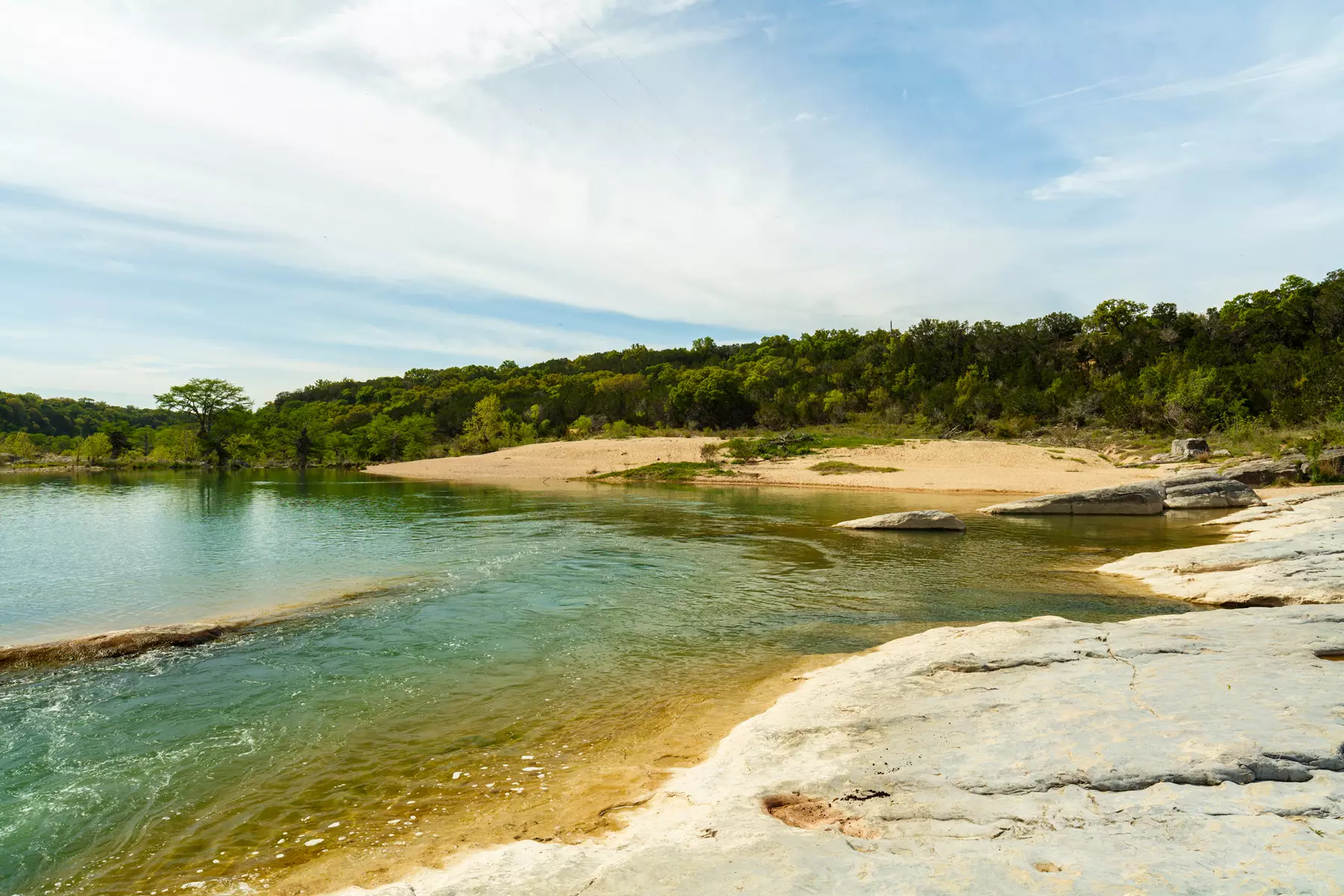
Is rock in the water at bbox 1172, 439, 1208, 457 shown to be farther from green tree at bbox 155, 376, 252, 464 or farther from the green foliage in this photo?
green tree at bbox 155, 376, 252, 464

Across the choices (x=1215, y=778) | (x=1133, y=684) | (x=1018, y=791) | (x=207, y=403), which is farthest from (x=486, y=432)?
(x=1215, y=778)

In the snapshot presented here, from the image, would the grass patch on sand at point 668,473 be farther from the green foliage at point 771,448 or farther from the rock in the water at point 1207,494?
the rock in the water at point 1207,494

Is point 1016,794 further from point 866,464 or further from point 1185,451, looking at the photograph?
point 866,464

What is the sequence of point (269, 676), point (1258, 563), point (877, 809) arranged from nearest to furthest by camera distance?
point (877, 809)
point (269, 676)
point (1258, 563)

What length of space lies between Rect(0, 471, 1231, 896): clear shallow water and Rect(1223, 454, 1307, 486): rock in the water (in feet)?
33.0

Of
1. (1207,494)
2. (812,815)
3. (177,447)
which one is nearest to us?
(812,815)

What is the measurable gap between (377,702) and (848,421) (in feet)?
221

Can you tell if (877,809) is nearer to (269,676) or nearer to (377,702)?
(377,702)

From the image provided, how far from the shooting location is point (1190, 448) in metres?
40.1

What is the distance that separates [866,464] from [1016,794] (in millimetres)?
45826

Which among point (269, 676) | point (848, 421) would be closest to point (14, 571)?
point (269, 676)

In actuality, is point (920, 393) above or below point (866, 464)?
above

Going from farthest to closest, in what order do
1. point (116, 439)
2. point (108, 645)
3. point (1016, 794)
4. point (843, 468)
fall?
1. point (116, 439)
2. point (843, 468)
3. point (108, 645)
4. point (1016, 794)

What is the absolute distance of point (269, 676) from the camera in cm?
964
